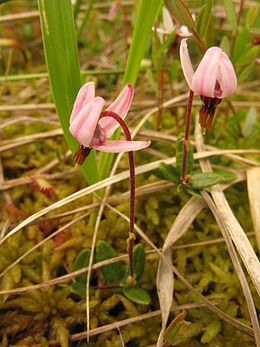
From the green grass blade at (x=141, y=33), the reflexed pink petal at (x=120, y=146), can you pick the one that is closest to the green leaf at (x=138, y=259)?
the green grass blade at (x=141, y=33)

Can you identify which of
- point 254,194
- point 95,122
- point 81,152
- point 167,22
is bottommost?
point 254,194

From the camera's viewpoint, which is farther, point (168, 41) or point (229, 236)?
point (168, 41)

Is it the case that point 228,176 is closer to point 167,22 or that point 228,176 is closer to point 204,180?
point 204,180

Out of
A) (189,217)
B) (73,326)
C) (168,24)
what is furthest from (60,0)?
(73,326)

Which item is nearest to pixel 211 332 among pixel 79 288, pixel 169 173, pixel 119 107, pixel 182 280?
pixel 182 280

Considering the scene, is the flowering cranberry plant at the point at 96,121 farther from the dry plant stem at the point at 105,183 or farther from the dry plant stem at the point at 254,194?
the dry plant stem at the point at 254,194

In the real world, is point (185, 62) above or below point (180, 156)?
above

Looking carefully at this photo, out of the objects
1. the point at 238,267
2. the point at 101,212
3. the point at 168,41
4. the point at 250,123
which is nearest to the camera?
the point at 238,267
